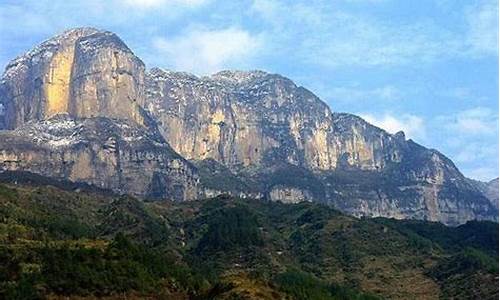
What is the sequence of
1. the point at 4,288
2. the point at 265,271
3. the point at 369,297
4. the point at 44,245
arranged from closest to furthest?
the point at 4,288 < the point at 44,245 < the point at 369,297 < the point at 265,271

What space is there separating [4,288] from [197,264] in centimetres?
7161

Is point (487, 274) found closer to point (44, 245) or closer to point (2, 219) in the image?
point (44, 245)

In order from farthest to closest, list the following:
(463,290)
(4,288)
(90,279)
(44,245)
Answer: (463,290) < (44,245) < (90,279) < (4,288)

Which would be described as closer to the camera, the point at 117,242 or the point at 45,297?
A: the point at 45,297

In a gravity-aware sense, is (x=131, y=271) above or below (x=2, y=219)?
below

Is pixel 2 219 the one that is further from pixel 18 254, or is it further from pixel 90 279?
pixel 90 279

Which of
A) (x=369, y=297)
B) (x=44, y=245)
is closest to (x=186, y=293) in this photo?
(x=44, y=245)

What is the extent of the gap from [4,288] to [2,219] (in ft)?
207

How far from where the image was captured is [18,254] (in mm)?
142500

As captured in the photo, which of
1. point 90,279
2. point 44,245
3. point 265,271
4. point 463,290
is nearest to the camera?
point 90,279

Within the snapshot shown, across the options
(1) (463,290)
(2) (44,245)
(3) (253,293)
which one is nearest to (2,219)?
(2) (44,245)

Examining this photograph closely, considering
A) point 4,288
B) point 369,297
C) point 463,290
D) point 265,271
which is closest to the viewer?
point 4,288

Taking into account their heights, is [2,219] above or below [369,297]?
above

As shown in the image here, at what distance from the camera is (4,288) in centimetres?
12725
